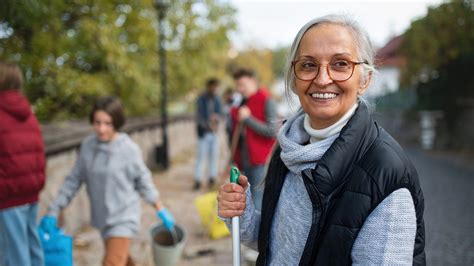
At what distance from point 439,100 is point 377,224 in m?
13.8

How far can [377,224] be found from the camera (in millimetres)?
1191

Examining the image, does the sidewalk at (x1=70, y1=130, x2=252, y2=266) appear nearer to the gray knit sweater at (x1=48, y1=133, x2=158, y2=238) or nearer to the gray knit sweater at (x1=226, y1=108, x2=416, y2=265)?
the gray knit sweater at (x1=48, y1=133, x2=158, y2=238)

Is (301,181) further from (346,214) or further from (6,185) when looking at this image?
(6,185)

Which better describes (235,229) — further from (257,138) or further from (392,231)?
(257,138)

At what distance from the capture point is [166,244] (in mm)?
3557

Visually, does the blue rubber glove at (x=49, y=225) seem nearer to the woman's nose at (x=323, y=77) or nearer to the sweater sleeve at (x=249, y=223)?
the sweater sleeve at (x=249, y=223)

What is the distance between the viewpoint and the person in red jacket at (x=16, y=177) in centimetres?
253

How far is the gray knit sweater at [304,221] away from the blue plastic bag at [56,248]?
1.31 m

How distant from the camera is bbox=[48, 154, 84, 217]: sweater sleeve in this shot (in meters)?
2.87

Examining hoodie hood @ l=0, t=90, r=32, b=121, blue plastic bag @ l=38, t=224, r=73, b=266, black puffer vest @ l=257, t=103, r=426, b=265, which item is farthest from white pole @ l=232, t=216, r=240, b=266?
hoodie hood @ l=0, t=90, r=32, b=121

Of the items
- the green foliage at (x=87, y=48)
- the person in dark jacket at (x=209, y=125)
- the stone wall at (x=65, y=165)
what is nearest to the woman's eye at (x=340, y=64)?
the stone wall at (x=65, y=165)

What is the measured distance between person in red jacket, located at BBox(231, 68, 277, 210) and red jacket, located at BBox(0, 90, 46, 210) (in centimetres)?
225

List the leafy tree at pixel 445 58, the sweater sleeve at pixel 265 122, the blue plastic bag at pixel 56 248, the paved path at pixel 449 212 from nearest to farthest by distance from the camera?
1. the blue plastic bag at pixel 56 248
2. the paved path at pixel 449 212
3. the sweater sleeve at pixel 265 122
4. the leafy tree at pixel 445 58

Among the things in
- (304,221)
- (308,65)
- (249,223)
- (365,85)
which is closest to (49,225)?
(249,223)
